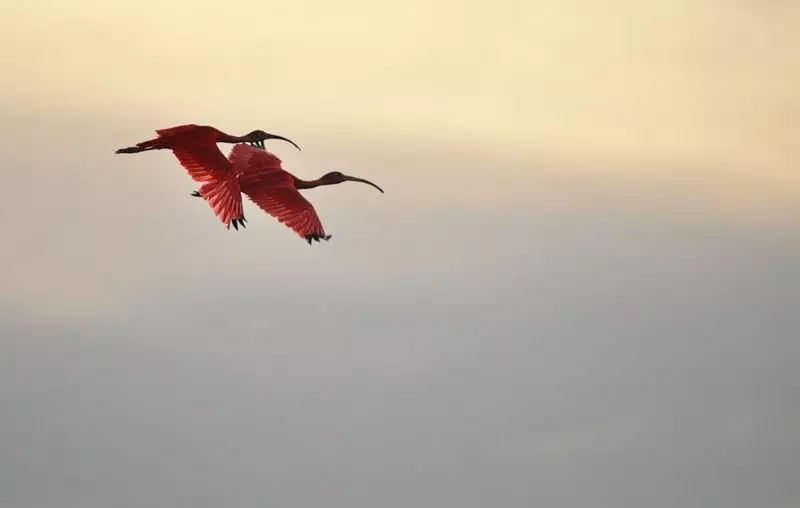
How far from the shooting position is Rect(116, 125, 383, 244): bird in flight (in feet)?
206

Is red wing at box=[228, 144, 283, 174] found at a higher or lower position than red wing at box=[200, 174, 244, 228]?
higher

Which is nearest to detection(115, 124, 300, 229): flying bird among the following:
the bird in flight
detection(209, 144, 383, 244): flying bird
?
the bird in flight

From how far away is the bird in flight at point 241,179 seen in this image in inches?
2470

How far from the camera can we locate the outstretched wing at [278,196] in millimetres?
66500

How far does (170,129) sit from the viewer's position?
208ft

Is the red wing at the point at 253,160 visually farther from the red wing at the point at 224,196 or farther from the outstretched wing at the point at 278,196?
the red wing at the point at 224,196

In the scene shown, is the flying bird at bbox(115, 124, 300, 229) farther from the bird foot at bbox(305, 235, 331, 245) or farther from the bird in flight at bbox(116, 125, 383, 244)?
the bird foot at bbox(305, 235, 331, 245)

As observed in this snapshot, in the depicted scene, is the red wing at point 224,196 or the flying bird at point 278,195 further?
the flying bird at point 278,195

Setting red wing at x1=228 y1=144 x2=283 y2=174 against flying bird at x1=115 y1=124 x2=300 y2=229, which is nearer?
flying bird at x1=115 y1=124 x2=300 y2=229

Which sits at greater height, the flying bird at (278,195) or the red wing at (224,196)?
the flying bird at (278,195)

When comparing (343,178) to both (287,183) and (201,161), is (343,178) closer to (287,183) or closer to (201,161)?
(287,183)

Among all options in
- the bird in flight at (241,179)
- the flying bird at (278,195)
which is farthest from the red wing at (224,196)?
the flying bird at (278,195)

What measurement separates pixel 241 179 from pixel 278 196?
1371mm

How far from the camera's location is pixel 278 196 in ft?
220
